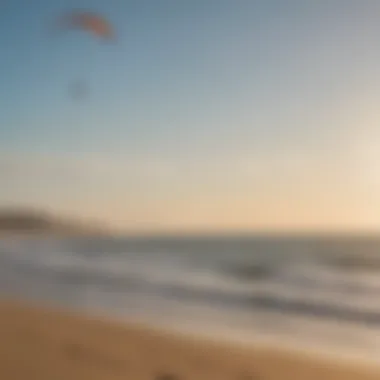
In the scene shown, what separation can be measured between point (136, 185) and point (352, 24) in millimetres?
1031

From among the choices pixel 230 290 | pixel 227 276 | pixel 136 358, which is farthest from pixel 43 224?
pixel 227 276

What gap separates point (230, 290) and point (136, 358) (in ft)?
6.38

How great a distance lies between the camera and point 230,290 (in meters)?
4.05

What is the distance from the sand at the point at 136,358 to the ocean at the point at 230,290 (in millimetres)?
251

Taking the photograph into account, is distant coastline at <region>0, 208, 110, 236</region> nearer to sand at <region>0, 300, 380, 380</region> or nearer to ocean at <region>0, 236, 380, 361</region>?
ocean at <region>0, 236, 380, 361</region>

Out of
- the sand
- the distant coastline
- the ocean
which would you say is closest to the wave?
the ocean

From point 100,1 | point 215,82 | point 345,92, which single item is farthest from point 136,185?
point 345,92

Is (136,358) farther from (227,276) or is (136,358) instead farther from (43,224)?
(227,276)

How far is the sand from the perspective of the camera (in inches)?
76.9

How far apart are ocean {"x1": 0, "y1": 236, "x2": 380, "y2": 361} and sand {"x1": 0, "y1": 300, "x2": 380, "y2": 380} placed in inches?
9.9

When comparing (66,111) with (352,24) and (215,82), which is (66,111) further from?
(352,24)

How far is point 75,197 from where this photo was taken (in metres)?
2.75

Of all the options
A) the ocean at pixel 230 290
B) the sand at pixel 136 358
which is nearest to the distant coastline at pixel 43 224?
the ocean at pixel 230 290

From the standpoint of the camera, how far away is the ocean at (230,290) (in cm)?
277
